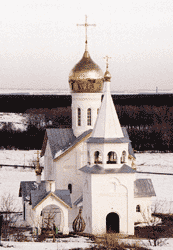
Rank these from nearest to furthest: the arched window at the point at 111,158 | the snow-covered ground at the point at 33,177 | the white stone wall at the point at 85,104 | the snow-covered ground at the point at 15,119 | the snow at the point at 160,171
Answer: the snow-covered ground at the point at 33,177
the arched window at the point at 111,158
the white stone wall at the point at 85,104
the snow at the point at 160,171
the snow-covered ground at the point at 15,119

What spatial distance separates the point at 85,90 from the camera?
1756cm

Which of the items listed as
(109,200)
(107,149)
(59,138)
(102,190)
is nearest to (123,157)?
(107,149)

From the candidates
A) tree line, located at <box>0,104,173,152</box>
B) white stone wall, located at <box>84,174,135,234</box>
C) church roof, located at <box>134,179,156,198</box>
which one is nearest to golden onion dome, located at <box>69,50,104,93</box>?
church roof, located at <box>134,179,156,198</box>

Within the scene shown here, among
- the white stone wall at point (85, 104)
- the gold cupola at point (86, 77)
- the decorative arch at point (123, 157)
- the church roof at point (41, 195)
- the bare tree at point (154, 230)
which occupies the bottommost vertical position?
the bare tree at point (154, 230)

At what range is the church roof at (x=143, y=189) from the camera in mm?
16891

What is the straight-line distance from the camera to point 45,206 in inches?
583

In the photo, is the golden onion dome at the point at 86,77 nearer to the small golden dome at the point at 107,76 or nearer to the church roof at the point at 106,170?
the small golden dome at the point at 107,76

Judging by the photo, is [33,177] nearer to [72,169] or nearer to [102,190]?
[72,169]

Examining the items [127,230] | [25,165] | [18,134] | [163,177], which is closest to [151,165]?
[163,177]

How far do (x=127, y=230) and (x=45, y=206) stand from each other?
8.31 feet

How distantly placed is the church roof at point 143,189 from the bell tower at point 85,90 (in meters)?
2.61

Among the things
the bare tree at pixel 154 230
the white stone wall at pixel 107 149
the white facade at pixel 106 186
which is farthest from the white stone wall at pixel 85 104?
the bare tree at pixel 154 230

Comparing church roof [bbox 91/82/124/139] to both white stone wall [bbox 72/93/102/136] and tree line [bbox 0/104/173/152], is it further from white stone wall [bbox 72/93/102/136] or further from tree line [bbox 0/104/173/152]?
tree line [bbox 0/104/173/152]

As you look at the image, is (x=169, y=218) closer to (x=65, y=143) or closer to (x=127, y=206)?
(x=127, y=206)
